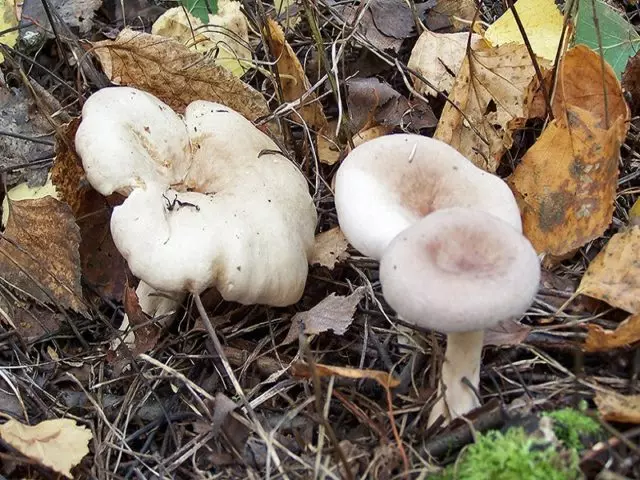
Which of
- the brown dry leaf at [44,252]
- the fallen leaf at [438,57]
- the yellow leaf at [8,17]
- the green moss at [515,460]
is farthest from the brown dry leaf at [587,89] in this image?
the yellow leaf at [8,17]

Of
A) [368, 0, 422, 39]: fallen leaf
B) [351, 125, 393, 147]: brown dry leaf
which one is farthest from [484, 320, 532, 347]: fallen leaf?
[368, 0, 422, 39]: fallen leaf


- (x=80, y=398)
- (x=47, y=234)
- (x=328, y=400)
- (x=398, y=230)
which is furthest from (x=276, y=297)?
(x=47, y=234)

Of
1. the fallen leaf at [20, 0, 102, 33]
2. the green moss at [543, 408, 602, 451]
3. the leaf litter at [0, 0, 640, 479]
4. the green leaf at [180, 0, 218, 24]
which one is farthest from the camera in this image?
the fallen leaf at [20, 0, 102, 33]

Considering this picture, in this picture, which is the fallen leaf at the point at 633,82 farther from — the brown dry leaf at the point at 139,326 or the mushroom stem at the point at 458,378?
the brown dry leaf at the point at 139,326

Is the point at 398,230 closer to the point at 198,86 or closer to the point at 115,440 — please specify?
the point at 115,440

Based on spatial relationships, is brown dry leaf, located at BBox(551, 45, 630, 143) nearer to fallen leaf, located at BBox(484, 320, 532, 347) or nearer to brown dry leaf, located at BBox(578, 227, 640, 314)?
brown dry leaf, located at BBox(578, 227, 640, 314)
